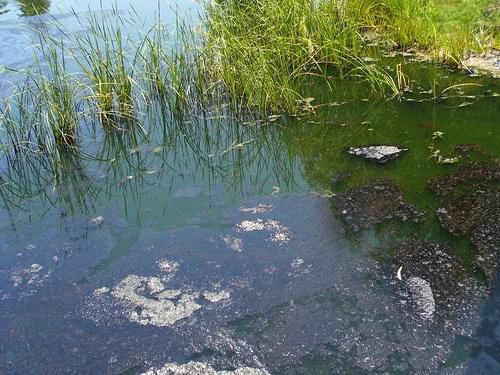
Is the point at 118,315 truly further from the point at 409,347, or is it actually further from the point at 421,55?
the point at 421,55

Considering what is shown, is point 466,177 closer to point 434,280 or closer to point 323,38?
point 434,280

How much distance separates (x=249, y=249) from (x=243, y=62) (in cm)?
199

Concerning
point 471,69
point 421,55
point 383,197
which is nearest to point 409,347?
point 383,197

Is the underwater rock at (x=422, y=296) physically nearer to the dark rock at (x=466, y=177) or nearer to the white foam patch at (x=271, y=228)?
the white foam patch at (x=271, y=228)

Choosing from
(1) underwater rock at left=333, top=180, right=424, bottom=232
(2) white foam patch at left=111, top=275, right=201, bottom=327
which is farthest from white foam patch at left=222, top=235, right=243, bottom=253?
(1) underwater rock at left=333, top=180, right=424, bottom=232

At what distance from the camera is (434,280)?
242 cm

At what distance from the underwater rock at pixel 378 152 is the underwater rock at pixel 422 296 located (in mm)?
1146

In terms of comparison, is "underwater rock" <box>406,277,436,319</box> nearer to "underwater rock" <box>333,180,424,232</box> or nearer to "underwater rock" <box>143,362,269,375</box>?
"underwater rock" <box>333,180,424,232</box>

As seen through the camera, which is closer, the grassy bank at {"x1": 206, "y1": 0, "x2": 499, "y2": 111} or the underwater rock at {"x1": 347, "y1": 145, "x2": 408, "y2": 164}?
the underwater rock at {"x1": 347, "y1": 145, "x2": 408, "y2": 164}

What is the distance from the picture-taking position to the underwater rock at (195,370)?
80.0 inches

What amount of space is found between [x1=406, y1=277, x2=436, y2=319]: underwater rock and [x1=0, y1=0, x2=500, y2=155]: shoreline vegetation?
6.64ft

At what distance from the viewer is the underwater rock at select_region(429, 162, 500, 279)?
2.59 m

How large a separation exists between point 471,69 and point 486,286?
2.77 meters

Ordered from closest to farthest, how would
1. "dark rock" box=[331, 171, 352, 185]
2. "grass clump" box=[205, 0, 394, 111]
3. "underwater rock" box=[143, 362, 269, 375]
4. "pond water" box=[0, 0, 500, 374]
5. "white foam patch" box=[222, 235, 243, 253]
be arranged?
1. "underwater rock" box=[143, 362, 269, 375]
2. "pond water" box=[0, 0, 500, 374]
3. "white foam patch" box=[222, 235, 243, 253]
4. "dark rock" box=[331, 171, 352, 185]
5. "grass clump" box=[205, 0, 394, 111]
